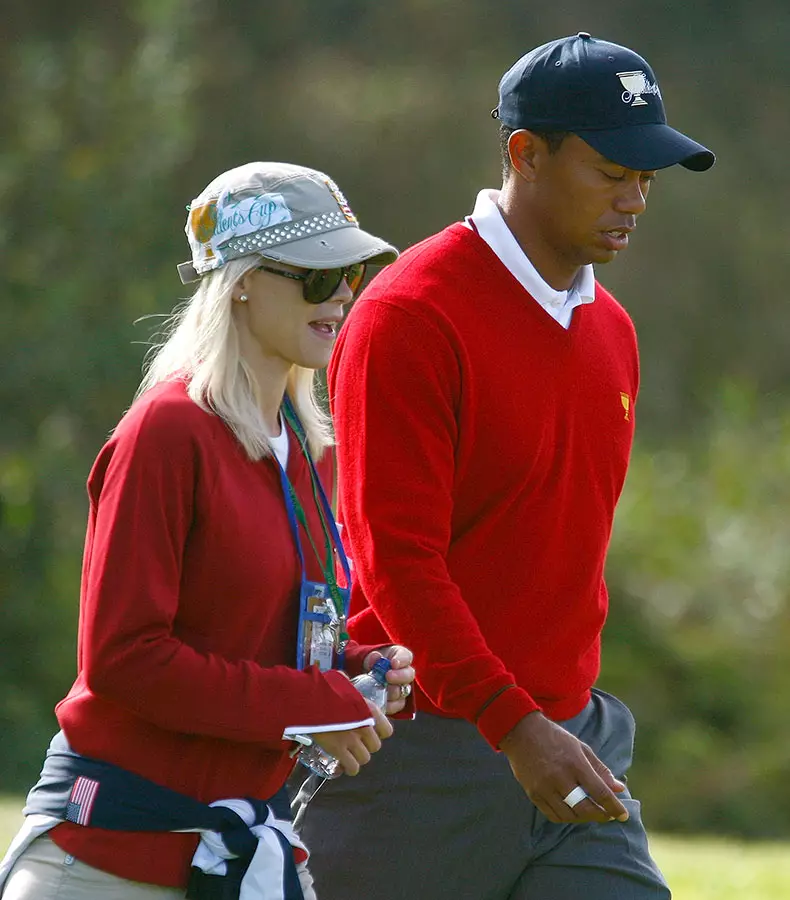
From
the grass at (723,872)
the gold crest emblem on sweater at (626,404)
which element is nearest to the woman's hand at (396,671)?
the gold crest emblem on sweater at (626,404)

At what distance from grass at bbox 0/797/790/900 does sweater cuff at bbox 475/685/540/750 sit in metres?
4.00

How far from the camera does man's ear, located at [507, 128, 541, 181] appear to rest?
3.34m

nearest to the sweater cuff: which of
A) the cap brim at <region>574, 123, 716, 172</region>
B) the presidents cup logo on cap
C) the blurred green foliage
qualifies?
the cap brim at <region>574, 123, 716, 172</region>

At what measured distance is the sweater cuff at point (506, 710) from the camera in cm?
300

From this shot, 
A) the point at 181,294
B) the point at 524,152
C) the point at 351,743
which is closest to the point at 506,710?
the point at 351,743

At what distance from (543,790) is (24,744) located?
10.1 metres

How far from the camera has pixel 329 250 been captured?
9.54 ft

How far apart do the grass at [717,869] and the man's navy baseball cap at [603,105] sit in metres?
4.26

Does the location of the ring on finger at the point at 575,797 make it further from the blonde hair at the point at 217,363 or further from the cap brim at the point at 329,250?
the cap brim at the point at 329,250

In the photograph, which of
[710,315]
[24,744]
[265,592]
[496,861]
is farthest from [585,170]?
[710,315]

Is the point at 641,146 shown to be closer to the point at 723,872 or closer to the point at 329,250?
the point at 329,250

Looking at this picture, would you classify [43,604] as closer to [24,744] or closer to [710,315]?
[24,744]

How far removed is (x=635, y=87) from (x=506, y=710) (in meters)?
1.32

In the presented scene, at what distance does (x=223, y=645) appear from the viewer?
2.68 metres
